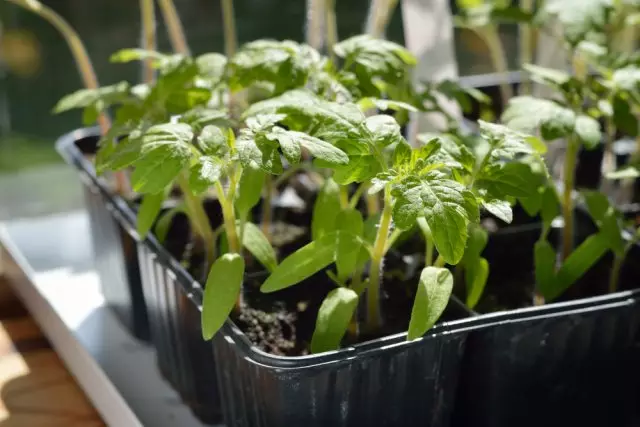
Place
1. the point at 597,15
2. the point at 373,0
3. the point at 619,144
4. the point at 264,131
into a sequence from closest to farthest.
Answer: the point at 264,131 < the point at 597,15 < the point at 373,0 < the point at 619,144

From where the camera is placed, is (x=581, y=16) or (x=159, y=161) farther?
(x=581, y=16)

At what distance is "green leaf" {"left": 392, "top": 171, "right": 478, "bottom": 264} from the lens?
0.54 m

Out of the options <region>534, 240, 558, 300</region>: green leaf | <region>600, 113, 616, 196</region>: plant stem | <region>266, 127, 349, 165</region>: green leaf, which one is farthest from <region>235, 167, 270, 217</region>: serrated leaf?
<region>600, 113, 616, 196</region>: plant stem

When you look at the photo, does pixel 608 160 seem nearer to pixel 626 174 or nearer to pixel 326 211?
pixel 626 174

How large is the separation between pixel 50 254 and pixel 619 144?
0.73 metres

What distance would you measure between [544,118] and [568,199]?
0.44ft

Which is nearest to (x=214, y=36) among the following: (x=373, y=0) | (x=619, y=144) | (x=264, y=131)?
(x=373, y=0)

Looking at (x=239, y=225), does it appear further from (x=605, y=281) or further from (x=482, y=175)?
(x=605, y=281)

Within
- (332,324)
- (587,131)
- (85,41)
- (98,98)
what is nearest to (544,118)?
(587,131)

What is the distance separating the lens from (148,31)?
0.91 meters

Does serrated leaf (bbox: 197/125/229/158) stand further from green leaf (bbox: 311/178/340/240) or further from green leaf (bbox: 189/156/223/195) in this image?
green leaf (bbox: 311/178/340/240)

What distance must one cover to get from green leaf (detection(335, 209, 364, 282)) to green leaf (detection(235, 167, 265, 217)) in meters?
0.07

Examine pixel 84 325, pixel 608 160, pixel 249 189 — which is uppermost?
pixel 249 189

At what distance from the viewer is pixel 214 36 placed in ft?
3.97
